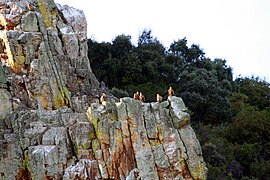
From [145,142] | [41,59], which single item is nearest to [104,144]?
[145,142]

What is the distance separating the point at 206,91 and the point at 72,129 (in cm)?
2268

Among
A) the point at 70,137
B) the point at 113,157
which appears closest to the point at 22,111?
the point at 70,137

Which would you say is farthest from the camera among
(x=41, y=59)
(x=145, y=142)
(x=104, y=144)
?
(x=41, y=59)

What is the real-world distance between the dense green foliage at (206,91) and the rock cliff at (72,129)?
929 cm

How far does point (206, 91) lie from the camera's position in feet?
145

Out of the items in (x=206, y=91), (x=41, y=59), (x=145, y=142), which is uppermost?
(x=41, y=59)

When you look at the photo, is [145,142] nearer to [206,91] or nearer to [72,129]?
[72,129]

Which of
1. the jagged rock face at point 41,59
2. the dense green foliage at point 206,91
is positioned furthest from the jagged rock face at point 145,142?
the dense green foliage at point 206,91

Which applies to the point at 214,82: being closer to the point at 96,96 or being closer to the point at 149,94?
the point at 149,94

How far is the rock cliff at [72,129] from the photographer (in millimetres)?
22328

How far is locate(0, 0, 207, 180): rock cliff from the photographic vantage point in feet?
73.3

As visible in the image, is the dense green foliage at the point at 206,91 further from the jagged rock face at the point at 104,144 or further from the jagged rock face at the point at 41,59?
the jagged rock face at the point at 41,59

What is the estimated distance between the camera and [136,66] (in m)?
44.8

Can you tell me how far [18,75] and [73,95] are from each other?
2673 mm
